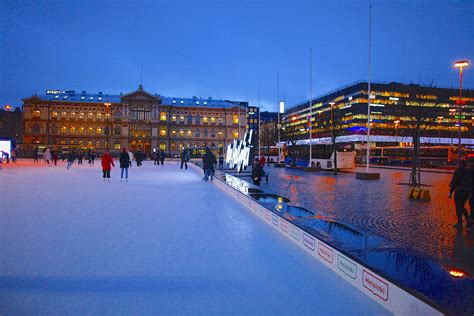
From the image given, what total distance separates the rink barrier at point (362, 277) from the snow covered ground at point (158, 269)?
109mm

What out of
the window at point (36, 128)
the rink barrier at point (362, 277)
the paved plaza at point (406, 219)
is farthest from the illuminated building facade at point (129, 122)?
the rink barrier at point (362, 277)

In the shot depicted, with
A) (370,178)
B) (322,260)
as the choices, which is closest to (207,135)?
(370,178)

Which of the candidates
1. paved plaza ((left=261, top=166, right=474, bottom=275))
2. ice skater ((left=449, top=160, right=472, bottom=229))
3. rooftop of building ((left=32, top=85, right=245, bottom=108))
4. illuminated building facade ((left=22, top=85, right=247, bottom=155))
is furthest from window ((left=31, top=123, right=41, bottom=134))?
ice skater ((left=449, top=160, right=472, bottom=229))

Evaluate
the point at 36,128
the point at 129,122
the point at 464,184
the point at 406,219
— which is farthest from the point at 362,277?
the point at 36,128

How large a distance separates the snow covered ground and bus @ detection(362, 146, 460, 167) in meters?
41.7

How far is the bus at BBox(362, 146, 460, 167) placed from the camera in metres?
40.7

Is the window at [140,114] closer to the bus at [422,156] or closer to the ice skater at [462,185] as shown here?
the bus at [422,156]

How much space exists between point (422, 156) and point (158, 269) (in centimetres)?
4895

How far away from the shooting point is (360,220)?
25.8 ft

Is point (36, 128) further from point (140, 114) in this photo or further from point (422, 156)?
point (422, 156)

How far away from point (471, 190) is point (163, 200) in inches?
345

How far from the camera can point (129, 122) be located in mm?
87875

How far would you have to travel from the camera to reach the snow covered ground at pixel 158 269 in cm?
352

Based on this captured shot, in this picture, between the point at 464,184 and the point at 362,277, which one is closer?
the point at 362,277
